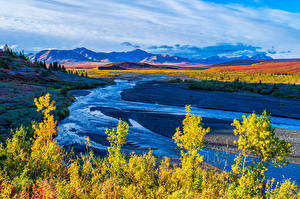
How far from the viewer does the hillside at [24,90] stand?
810 inches

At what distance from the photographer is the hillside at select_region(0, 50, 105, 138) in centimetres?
2056

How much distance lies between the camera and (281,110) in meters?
29.2

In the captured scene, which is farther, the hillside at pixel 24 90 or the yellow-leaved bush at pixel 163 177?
the hillside at pixel 24 90

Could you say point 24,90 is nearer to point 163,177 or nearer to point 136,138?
point 136,138

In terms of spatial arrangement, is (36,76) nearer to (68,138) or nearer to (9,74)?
(9,74)

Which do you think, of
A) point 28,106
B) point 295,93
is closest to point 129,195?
point 28,106

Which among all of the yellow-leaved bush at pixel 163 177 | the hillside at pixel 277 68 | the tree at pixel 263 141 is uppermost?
the hillside at pixel 277 68

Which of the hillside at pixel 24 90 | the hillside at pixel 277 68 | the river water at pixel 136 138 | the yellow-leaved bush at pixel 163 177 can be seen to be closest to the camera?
the yellow-leaved bush at pixel 163 177

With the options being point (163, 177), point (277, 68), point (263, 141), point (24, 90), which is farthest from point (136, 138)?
point (277, 68)

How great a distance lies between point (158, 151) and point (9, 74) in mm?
49864

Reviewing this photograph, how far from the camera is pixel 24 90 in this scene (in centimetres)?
3550

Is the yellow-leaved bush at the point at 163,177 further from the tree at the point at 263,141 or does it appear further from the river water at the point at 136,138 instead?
the river water at the point at 136,138

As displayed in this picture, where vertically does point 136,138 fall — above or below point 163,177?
below

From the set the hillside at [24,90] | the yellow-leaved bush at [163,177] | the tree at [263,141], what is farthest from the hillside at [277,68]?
the yellow-leaved bush at [163,177]
